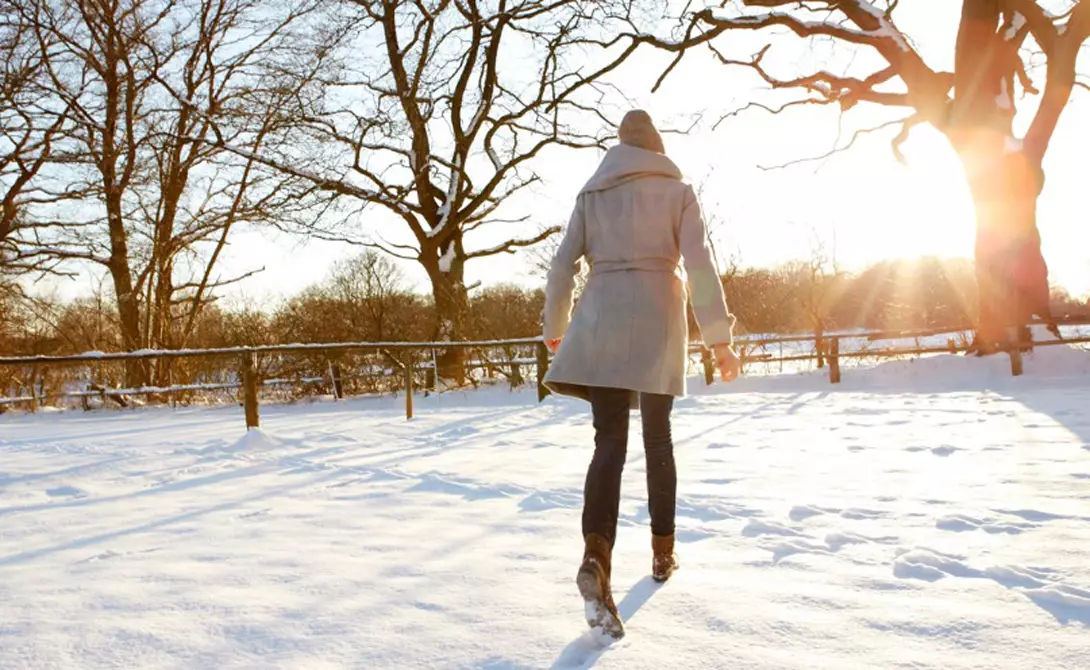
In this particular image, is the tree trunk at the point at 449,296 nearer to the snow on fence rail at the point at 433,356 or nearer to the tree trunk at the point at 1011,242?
the snow on fence rail at the point at 433,356

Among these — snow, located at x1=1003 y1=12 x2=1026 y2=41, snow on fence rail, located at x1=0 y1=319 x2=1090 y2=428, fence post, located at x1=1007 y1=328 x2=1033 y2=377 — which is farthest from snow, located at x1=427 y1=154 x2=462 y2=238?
fence post, located at x1=1007 y1=328 x2=1033 y2=377

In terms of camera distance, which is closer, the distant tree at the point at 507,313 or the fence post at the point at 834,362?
the fence post at the point at 834,362

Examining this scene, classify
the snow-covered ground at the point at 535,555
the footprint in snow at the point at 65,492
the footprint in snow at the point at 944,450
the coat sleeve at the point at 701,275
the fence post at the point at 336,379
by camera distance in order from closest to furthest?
the snow-covered ground at the point at 535,555 < the coat sleeve at the point at 701,275 < the footprint in snow at the point at 65,492 < the footprint in snow at the point at 944,450 < the fence post at the point at 336,379

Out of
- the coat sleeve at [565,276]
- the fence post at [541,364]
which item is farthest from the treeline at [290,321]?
the coat sleeve at [565,276]

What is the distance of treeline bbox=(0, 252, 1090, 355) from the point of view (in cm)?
1688

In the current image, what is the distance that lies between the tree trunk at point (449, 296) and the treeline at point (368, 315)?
0.35m

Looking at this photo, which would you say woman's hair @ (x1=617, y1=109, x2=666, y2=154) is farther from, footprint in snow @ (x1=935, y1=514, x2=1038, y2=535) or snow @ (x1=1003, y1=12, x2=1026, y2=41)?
snow @ (x1=1003, y1=12, x2=1026, y2=41)

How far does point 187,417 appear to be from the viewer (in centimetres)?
1086

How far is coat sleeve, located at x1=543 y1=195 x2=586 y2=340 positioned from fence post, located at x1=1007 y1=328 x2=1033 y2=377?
32.5 ft

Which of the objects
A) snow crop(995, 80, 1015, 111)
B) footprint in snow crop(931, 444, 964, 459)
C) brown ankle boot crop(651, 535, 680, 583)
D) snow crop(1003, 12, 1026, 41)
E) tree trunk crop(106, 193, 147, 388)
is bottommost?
footprint in snow crop(931, 444, 964, 459)

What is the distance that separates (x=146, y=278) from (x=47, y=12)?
19.2ft

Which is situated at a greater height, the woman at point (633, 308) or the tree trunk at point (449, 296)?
the tree trunk at point (449, 296)

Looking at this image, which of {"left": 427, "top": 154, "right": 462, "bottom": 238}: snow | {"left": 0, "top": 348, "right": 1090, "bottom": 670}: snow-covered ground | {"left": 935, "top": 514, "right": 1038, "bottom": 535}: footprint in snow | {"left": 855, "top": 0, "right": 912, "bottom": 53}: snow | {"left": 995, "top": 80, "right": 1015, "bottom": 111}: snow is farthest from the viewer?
{"left": 427, "top": 154, "right": 462, "bottom": 238}: snow

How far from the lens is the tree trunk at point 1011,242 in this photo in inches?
428
